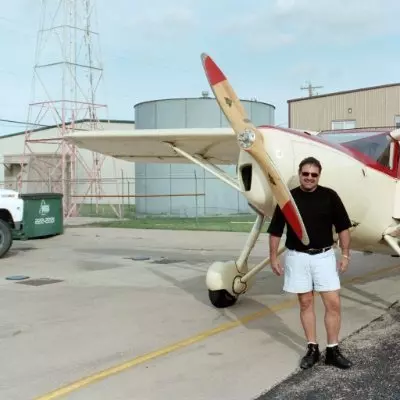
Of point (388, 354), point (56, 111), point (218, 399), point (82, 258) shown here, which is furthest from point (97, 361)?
point (56, 111)

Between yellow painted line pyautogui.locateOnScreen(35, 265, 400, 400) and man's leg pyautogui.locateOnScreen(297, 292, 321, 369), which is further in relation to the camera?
man's leg pyautogui.locateOnScreen(297, 292, 321, 369)

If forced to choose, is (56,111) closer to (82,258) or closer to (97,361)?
(82,258)

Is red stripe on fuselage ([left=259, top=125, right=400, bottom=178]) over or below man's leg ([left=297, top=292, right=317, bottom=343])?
over

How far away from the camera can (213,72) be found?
185 inches

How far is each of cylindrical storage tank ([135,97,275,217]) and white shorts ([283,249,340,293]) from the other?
817 inches

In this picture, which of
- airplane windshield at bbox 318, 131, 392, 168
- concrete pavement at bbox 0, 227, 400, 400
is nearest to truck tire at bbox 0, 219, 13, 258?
concrete pavement at bbox 0, 227, 400, 400

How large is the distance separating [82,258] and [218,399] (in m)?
8.61

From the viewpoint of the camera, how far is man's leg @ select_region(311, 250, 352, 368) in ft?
14.2

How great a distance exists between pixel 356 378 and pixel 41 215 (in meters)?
14.0

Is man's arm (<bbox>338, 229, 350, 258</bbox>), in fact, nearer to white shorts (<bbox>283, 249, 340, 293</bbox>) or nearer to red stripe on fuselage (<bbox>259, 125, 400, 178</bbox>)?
white shorts (<bbox>283, 249, 340, 293</bbox>)

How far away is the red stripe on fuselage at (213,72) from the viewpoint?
4.70 meters

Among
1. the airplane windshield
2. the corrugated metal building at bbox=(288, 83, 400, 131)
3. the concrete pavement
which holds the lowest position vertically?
the concrete pavement

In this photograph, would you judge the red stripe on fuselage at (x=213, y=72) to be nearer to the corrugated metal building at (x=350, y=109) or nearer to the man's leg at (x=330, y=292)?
the man's leg at (x=330, y=292)

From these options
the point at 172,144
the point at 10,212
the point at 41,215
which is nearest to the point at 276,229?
the point at 172,144
